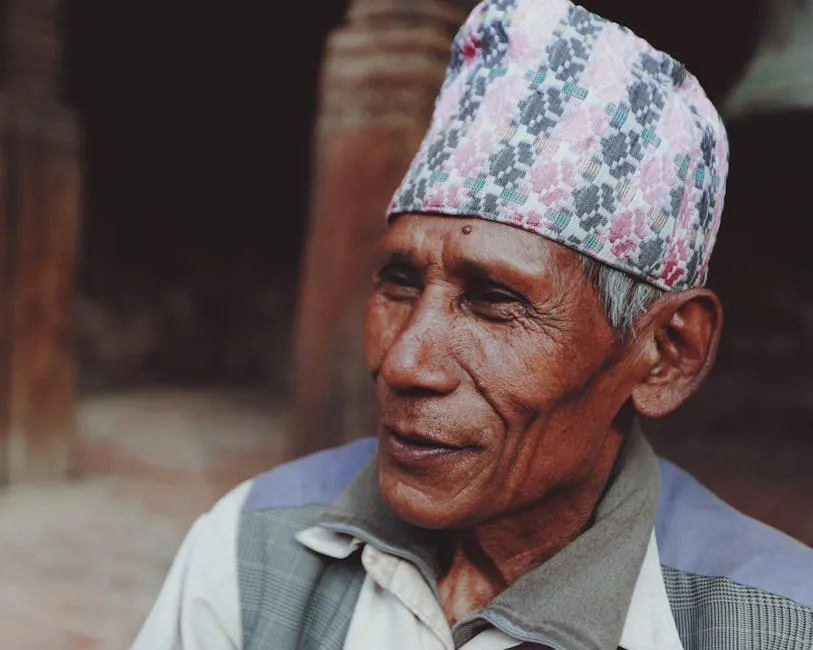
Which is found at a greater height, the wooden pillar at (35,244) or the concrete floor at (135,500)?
the wooden pillar at (35,244)

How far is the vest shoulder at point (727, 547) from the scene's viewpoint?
1233mm

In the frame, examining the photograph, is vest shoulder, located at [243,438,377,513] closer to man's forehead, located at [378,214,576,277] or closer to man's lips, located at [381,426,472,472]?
man's lips, located at [381,426,472,472]

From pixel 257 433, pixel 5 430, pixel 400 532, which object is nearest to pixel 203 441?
pixel 257 433

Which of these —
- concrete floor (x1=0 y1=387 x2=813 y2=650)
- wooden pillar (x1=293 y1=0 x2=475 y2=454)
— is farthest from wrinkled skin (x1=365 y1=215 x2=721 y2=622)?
concrete floor (x1=0 y1=387 x2=813 y2=650)

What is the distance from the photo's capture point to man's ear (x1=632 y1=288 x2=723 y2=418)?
131 centimetres

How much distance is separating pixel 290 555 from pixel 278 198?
7.61 metres

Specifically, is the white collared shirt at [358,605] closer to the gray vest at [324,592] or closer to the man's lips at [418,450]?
the gray vest at [324,592]

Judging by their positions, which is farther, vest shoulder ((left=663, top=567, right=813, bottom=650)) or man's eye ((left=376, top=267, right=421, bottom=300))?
man's eye ((left=376, top=267, right=421, bottom=300))

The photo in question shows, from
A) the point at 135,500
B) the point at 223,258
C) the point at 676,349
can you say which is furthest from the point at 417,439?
the point at 223,258

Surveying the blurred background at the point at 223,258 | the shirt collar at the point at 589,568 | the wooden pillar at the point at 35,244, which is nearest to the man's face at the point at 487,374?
the shirt collar at the point at 589,568

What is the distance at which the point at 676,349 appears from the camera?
1.35 m

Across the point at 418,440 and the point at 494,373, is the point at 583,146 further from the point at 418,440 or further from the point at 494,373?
the point at 418,440

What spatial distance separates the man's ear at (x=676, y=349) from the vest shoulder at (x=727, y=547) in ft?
0.64

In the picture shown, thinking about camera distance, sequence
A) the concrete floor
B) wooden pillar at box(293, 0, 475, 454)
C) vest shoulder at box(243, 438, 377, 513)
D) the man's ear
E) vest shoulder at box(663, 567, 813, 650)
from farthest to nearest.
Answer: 1. the concrete floor
2. wooden pillar at box(293, 0, 475, 454)
3. vest shoulder at box(243, 438, 377, 513)
4. the man's ear
5. vest shoulder at box(663, 567, 813, 650)
